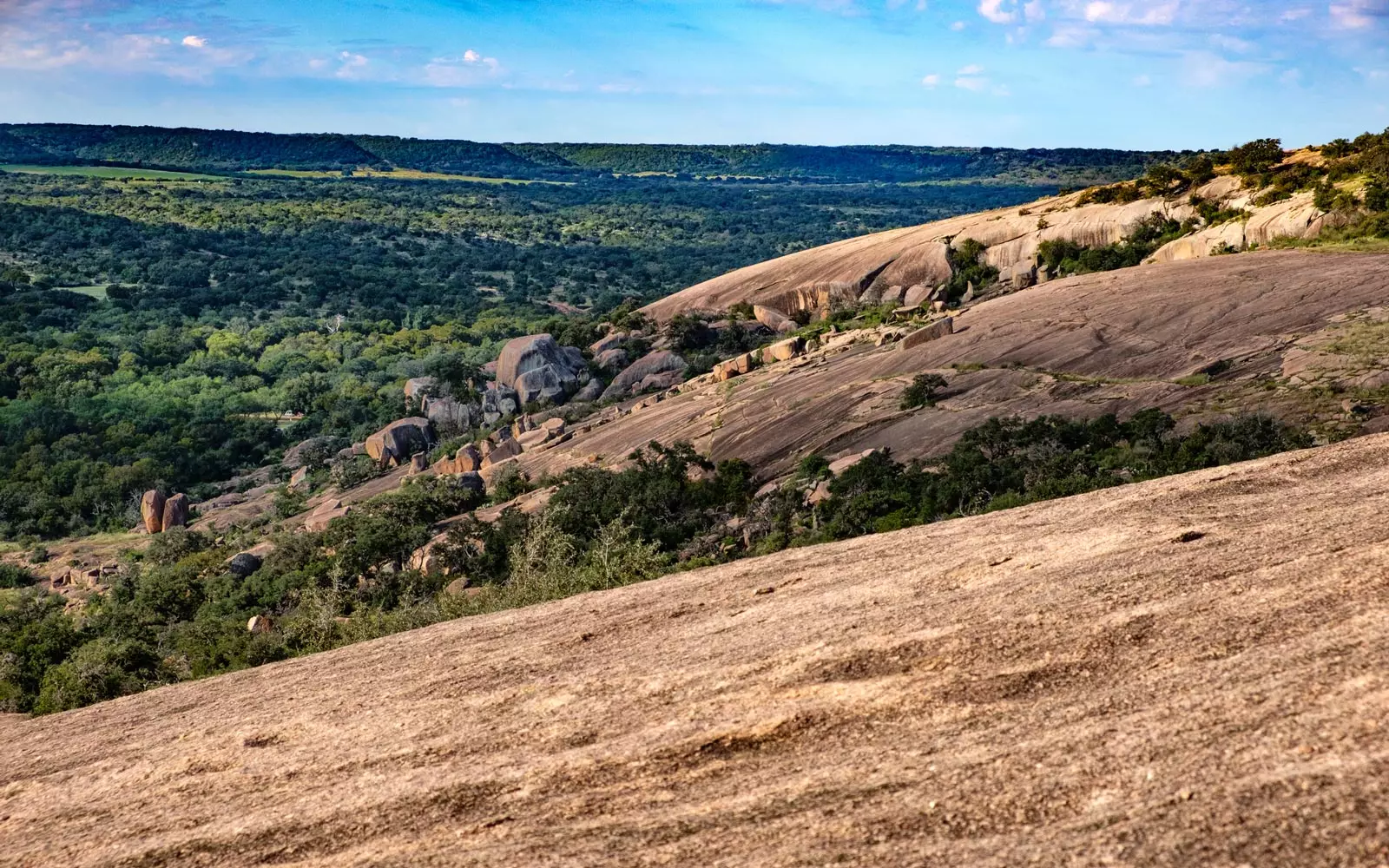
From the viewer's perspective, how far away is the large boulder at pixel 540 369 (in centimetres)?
5931

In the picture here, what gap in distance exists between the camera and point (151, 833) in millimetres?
12789

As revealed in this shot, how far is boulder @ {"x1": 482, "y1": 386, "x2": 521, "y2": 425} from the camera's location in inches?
2316

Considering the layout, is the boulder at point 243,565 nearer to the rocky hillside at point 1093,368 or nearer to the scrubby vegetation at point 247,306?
the rocky hillside at point 1093,368

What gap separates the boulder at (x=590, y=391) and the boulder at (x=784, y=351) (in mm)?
10137

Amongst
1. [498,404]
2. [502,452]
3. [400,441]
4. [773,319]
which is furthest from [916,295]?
[400,441]

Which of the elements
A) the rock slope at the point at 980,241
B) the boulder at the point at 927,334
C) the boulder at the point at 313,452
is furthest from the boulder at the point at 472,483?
the rock slope at the point at 980,241

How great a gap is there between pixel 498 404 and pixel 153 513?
16.5 meters

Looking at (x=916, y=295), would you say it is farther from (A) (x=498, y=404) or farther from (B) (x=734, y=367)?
(A) (x=498, y=404)

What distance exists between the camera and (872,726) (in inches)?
450

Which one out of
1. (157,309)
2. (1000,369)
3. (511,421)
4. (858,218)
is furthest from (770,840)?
(858,218)

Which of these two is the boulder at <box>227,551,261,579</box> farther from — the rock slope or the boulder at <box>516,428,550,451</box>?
the rock slope

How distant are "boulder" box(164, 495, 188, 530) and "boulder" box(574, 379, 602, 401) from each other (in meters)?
18.7

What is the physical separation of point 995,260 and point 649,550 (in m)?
31.7

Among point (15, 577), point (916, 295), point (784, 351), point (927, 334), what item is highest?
point (916, 295)
